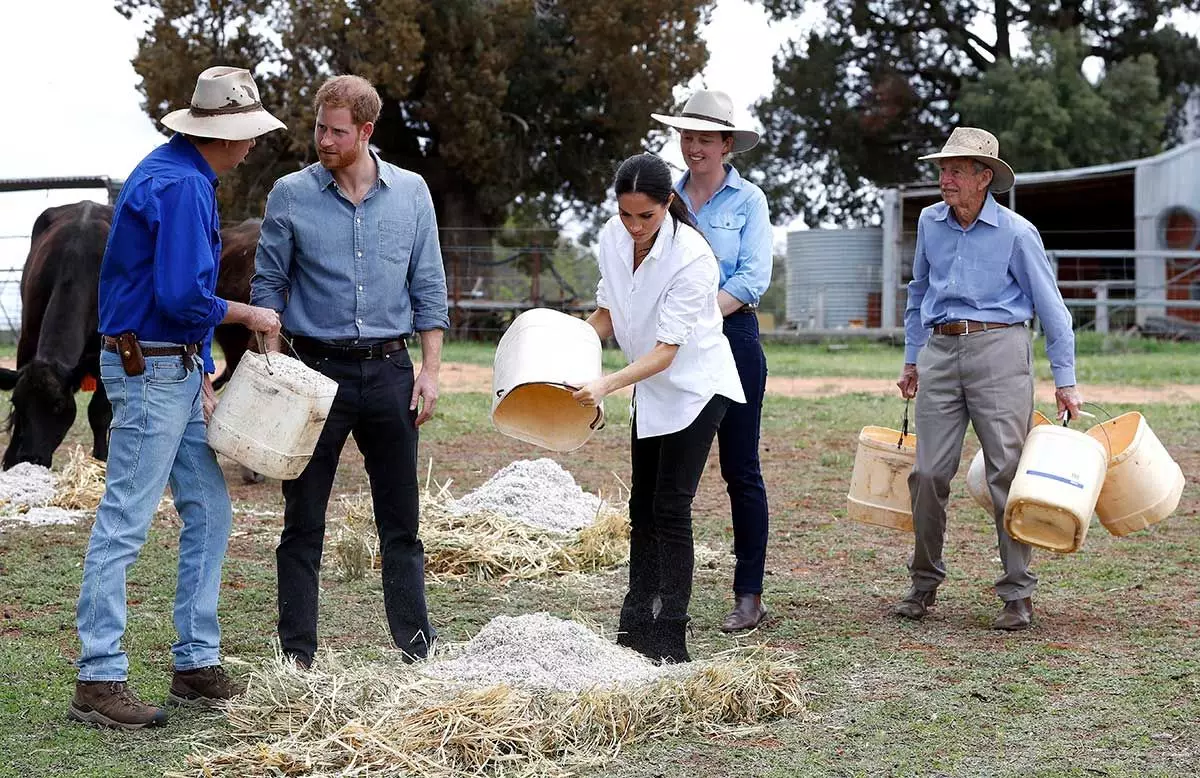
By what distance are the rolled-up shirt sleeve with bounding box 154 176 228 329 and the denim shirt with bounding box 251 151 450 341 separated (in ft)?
1.03

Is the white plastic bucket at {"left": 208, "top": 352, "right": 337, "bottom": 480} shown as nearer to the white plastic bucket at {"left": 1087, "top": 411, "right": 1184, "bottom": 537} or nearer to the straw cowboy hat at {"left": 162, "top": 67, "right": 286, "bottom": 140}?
the straw cowboy hat at {"left": 162, "top": 67, "right": 286, "bottom": 140}

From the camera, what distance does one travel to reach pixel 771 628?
18.3 ft

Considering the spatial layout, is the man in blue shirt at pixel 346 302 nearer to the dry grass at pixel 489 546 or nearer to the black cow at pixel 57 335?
the dry grass at pixel 489 546

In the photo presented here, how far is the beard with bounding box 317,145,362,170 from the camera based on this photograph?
445 centimetres

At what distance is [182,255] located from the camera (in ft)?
13.6

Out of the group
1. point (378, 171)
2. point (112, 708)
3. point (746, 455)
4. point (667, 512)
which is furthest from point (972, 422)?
point (112, 708)

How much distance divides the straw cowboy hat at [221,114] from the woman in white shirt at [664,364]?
3.66 ft

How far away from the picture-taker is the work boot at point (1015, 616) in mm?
5550

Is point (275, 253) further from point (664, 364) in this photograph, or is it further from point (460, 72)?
point (460, 72)

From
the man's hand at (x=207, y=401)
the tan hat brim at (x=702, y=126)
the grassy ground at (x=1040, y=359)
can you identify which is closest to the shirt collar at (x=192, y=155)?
the man's hand at (x=207, y=401)

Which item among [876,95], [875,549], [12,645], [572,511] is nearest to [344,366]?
[12,645]

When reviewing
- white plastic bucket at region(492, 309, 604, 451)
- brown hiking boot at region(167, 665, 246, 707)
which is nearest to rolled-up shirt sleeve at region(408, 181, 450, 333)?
white plastic bucket at region(492, 309, 604, 451)

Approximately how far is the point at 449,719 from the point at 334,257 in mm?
1484

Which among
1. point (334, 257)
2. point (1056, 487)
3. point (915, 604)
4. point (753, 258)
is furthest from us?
point (915, 604)
